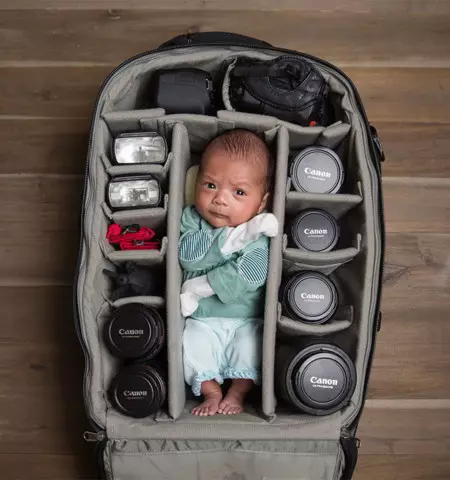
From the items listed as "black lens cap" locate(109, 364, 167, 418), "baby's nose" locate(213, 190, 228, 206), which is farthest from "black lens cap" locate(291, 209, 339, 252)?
"black lens cap" locate(109, 364, 167, 418)

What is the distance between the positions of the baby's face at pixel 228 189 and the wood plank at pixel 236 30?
3.02 ft

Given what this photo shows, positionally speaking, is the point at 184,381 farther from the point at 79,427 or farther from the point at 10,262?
the point at 10,262

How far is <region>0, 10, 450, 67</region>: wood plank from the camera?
2.87 meters

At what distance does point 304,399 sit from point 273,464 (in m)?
0.24

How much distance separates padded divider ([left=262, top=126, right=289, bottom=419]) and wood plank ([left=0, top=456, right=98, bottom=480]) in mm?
817

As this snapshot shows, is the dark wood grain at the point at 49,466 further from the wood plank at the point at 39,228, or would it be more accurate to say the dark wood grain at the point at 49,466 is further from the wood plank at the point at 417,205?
the wood plank at the point at 417,205

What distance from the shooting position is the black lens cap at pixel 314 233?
7.39 feet

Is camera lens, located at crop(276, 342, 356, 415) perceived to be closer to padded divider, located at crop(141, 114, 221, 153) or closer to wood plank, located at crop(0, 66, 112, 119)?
padded divider, located at crop(141, 114, 221, 153)

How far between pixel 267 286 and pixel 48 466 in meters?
1.14

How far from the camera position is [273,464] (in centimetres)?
209

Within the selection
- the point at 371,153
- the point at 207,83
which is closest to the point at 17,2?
the point at 207,83

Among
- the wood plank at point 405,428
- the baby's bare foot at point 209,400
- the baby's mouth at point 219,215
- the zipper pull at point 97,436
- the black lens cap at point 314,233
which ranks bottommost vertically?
the wood plank at point 405,428

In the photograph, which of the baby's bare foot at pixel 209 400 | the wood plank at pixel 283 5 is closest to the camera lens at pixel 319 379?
the baby's bare foot at pixel 209 400

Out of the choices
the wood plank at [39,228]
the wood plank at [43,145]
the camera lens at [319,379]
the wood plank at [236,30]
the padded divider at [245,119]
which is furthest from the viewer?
the wood plank at [236,30]
